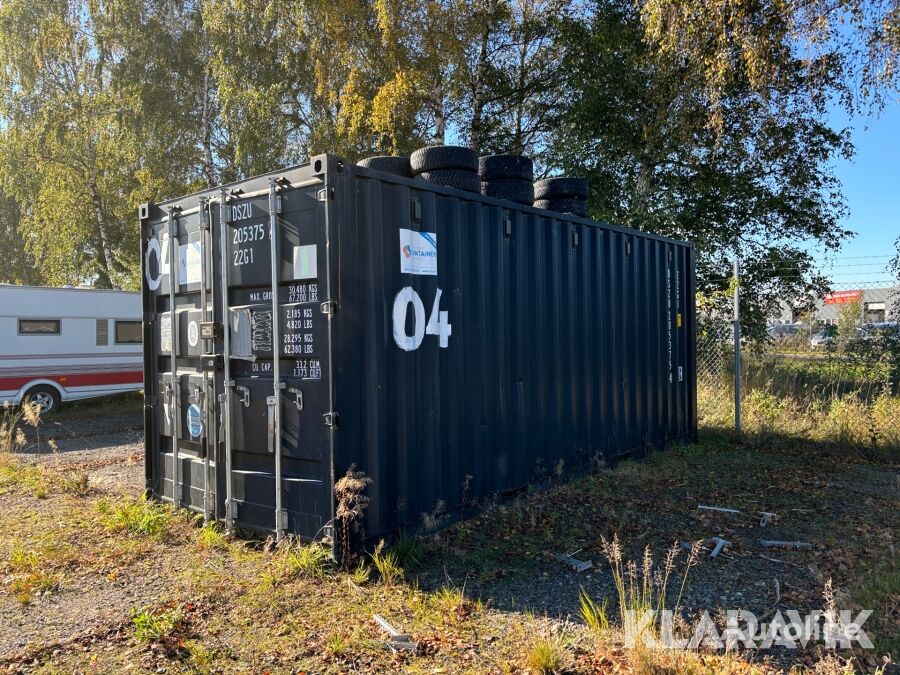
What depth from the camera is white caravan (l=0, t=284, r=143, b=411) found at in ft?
40.3

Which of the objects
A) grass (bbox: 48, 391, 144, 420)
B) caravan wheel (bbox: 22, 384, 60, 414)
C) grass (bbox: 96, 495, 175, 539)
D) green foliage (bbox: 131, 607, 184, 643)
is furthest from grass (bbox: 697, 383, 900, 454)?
caravan wheel (bbox: 22, 384, 60, 414)

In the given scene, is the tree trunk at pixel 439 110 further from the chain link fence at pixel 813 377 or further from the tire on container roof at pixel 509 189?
the tire on container roof at pixel 509 189

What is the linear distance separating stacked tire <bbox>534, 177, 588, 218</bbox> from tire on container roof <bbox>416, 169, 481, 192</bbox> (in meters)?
1.82

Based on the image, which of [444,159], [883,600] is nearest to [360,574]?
[883,600]

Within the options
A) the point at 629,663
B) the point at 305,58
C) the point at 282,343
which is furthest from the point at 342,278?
the point at 305,58

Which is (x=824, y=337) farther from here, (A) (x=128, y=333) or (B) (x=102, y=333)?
(B) (x=102, y=333)

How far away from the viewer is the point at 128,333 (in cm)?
1429

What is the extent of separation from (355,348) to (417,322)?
677mm

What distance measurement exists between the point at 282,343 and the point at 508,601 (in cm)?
235

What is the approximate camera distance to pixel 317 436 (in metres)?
4.36

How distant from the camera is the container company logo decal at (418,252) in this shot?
4777 mm

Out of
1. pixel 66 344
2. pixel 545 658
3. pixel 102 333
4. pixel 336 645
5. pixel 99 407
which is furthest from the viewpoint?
pixel 99 407

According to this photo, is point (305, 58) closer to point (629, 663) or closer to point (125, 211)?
point (125, 211)

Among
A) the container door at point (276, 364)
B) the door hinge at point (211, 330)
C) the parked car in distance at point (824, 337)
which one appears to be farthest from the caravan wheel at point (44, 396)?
the parked car in distance at point (824, 337)
